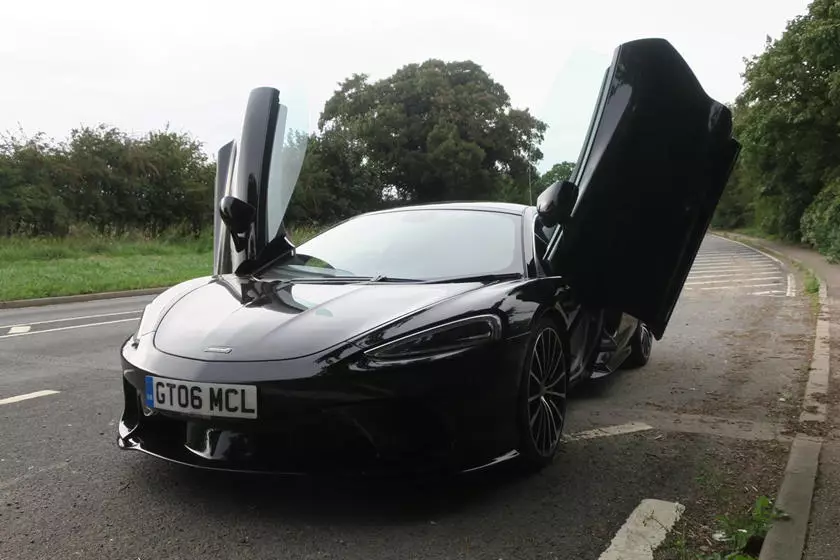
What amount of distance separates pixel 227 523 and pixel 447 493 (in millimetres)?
890

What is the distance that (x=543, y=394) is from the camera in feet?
11.4

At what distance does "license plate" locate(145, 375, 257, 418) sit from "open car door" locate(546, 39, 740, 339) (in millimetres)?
1908

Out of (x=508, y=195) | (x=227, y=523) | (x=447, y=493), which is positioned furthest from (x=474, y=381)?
(x=508, y=195)

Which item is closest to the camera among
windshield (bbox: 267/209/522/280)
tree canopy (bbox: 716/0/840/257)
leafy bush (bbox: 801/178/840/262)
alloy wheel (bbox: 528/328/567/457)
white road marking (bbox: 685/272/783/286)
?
alloy wheel (bbox: 528/328/567/457)

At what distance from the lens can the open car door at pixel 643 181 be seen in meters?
4.10

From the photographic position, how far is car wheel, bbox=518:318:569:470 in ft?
10.5

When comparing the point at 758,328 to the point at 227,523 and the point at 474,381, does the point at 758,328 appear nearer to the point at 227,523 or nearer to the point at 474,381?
the point at 474,381

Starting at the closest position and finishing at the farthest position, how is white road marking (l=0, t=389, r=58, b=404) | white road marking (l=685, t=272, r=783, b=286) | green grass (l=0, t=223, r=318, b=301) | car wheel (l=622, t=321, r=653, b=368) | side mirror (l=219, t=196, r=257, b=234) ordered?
1. side mirror (l=219, t=196, r=257, b=234)
2. white road marking (l=0, t=389, r=58, b=404)
3. car wheel (l=622, t=321, r=653, b=368)
4. green grass (l=0, t=223, r=318, b=301)
5. white road marking (l=685, t=272, r=783, b=286)

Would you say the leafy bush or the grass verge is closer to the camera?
the grass verge

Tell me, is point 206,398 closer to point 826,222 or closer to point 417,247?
point 417,247

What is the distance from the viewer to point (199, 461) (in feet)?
9.14

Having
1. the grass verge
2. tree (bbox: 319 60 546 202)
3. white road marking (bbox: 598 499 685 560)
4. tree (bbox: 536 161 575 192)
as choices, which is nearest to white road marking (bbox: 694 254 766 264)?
tree (bbox: 319 60 546 202)

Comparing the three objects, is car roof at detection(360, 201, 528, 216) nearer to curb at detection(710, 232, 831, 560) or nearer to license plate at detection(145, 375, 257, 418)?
curb at detection(710, 232, 831, 560)

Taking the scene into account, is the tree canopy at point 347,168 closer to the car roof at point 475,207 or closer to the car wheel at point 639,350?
the car wheel at point 639,350
